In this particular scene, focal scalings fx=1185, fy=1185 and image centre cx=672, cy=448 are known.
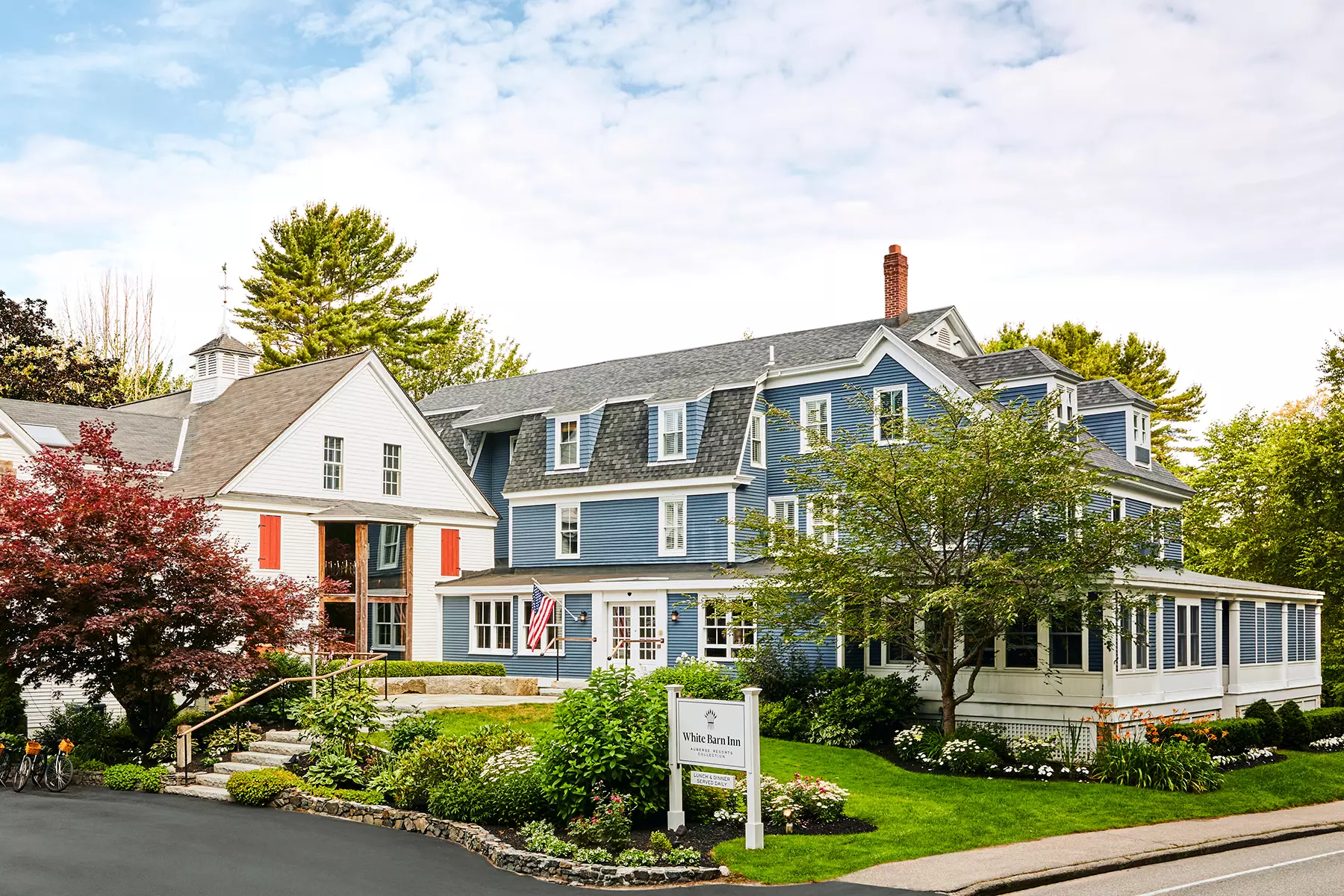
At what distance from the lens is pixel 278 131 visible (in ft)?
65.9

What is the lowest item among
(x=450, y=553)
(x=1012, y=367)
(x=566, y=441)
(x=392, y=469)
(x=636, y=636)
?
(x=636, y=636)

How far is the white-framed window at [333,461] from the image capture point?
109 feet

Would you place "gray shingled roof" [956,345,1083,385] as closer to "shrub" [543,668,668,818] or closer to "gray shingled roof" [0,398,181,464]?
"shrub" [543,668,668,818]

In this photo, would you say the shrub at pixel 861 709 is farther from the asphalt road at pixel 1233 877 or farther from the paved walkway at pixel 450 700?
the asphalt road at pixel 1233 877

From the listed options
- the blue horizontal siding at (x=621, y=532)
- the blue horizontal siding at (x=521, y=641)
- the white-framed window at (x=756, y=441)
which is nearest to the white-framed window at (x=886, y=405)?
the white-framed window at (x=756, y=441)

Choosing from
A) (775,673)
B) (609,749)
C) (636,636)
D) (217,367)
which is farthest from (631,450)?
(609,749)

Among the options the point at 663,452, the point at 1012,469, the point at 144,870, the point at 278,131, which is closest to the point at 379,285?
the point at 663,452

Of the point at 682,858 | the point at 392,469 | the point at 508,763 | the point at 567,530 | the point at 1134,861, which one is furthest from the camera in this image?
the point at 392,469

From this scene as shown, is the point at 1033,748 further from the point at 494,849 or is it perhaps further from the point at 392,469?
the point at 392,469

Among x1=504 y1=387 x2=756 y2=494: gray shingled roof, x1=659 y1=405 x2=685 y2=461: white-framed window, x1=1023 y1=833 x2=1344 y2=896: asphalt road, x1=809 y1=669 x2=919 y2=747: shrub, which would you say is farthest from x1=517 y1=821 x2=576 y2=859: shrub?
x1=659 y1=405 x2=685 y2=461: white-framed window

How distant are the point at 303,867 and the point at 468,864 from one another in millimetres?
1778

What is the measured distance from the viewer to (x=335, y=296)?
2282 inches

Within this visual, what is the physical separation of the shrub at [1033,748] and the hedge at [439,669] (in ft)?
42.8

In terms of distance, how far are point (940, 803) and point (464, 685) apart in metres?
13.6
